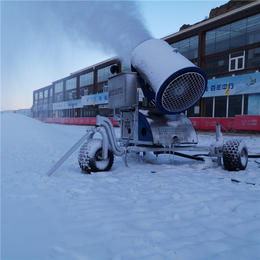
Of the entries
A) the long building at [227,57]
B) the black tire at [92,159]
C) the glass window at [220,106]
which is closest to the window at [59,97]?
the long building at [227,57]

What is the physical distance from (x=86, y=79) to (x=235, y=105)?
2582 cm

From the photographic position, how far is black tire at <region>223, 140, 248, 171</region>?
4.55 m

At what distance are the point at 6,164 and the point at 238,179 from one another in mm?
4580

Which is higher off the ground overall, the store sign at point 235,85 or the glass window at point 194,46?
the glass window at point 194,46

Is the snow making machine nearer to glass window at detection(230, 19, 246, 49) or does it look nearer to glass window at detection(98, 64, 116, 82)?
glass window at detection(230, 19, 246, 49)

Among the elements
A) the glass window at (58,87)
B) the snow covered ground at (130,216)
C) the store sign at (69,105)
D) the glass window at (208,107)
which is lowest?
the snow covered ground at (130,216)

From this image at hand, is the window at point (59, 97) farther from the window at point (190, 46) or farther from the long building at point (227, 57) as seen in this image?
the window at point (190, 46)

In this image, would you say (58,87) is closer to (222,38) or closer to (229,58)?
(222,38)

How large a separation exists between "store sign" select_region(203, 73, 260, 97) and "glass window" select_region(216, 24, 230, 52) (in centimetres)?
306

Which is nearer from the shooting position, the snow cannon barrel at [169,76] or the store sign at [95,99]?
the snow cannon barrel at [169,76]

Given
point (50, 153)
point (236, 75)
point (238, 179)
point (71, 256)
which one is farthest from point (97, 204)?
point (236, 75)

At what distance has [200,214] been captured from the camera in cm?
246

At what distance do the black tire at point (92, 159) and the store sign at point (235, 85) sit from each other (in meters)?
16.3

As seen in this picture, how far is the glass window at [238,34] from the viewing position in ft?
61.6
